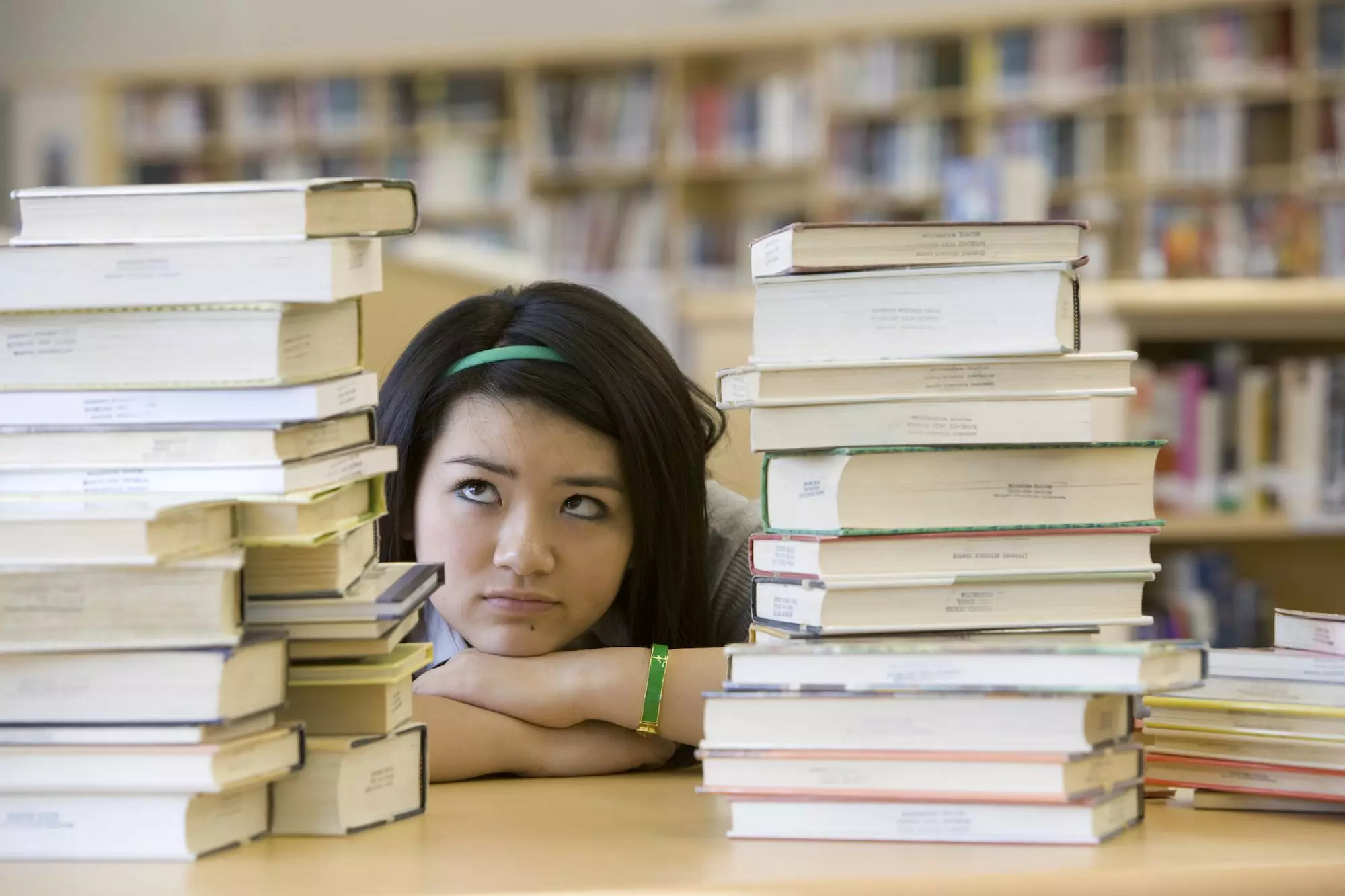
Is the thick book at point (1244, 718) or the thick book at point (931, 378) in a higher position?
the thick book at point (931, 378)

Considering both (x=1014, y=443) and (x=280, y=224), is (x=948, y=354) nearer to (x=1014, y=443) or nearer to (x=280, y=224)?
(x=1014, y=443)

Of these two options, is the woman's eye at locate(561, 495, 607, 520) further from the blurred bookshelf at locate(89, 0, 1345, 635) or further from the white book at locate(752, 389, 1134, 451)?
the blurred bookshelf at locate(89, 0, 1345, 635)

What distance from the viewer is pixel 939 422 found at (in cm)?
90

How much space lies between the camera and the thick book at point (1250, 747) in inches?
34.8

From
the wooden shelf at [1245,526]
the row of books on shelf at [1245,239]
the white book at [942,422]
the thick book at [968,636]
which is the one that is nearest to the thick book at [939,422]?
the white book at [942,422]

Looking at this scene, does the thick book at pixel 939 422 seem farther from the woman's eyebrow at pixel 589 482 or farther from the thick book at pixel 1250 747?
the woman's eyebrow at pixel 589 482

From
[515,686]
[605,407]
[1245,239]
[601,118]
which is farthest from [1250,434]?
[601,118]

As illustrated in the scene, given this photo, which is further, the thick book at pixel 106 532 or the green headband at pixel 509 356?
the green headband at pixel 509 356

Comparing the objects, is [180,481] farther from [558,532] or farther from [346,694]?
[558,532]

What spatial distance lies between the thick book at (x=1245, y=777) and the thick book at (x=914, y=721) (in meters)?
0.11

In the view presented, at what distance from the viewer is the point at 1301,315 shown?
349 centimetres

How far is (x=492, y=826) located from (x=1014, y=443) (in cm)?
38

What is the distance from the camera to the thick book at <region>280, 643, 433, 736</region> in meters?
0.86

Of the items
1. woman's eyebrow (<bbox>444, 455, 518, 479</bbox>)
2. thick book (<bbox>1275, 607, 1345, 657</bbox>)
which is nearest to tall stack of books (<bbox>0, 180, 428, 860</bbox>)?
woman's eyebrow (<bbox>444, 455, 518, 479</bbox>)
